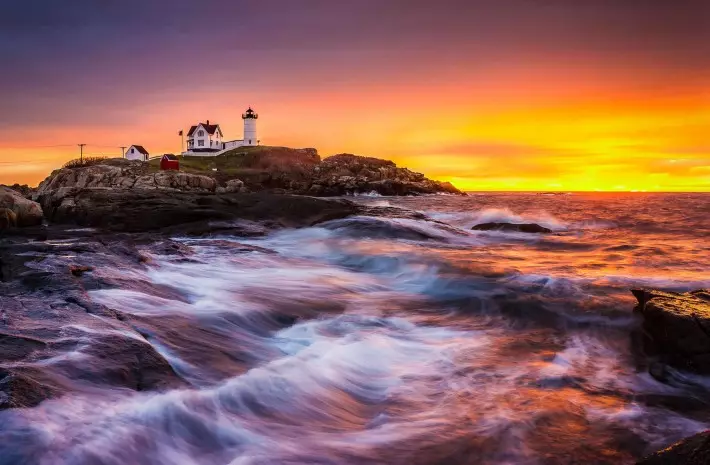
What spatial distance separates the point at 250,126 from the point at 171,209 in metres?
92.7

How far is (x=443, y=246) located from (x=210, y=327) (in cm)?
1129

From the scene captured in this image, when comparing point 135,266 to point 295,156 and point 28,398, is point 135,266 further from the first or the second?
point 295,156

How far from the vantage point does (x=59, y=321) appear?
5551 millimetres

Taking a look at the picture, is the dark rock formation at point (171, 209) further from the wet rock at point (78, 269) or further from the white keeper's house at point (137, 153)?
the white keeper's house at point (137, 153)

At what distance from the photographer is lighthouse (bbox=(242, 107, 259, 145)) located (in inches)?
4203

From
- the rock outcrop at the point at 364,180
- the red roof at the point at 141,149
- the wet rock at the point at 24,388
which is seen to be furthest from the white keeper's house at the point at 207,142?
the wet rock at the point at 24,388

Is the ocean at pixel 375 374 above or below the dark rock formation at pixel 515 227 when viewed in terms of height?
below

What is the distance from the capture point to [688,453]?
2.85 meters

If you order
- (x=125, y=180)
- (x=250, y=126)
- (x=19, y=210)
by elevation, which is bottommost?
(x=19, y=210)

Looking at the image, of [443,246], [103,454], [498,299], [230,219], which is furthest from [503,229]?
[103,454]

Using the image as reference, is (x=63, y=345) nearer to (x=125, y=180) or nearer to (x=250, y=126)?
(x=125, y=180)

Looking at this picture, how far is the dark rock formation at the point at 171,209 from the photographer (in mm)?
18359

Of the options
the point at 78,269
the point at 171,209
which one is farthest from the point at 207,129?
the point at 78,269

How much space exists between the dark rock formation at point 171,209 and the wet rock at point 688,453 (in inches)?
645
